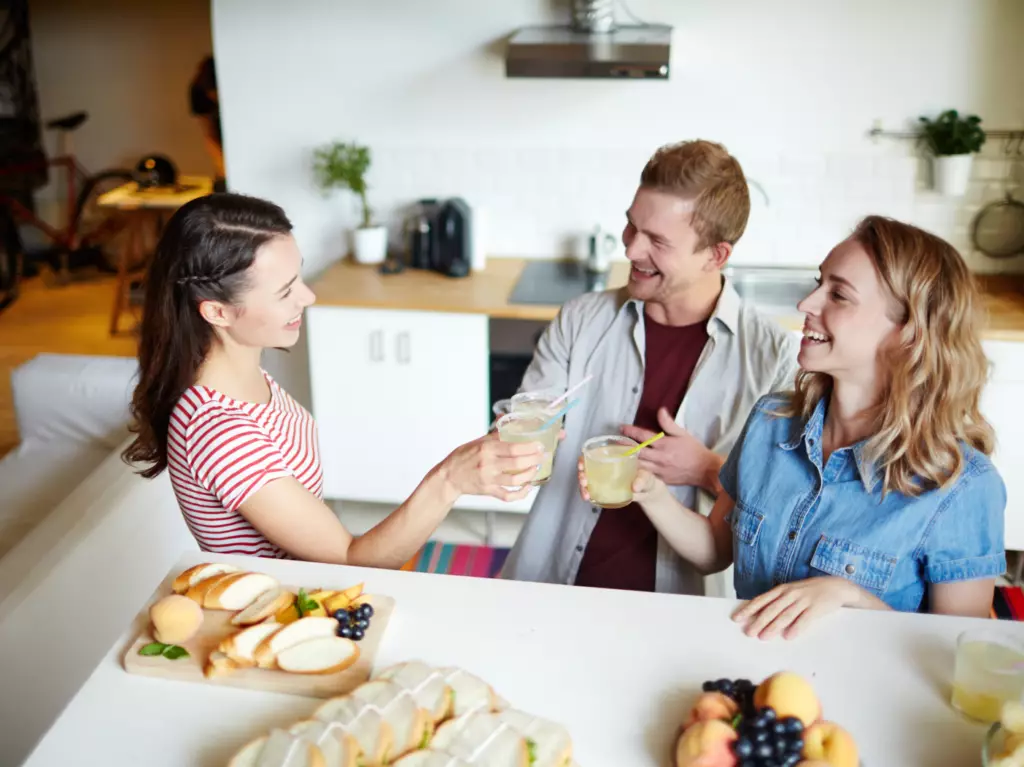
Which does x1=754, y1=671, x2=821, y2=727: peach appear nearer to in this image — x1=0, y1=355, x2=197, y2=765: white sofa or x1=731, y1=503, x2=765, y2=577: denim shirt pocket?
x1=731, y1=503, x2=765, y2=577: denim shirt pocket

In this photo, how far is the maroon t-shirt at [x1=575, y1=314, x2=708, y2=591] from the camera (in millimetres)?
2131

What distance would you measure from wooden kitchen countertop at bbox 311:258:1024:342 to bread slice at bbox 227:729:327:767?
7.79 feet

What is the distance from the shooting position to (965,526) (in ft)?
5.01

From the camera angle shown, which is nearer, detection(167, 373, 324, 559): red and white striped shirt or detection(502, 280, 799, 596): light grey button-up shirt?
detection(167, 373, 324, 559): red and white striped shirt

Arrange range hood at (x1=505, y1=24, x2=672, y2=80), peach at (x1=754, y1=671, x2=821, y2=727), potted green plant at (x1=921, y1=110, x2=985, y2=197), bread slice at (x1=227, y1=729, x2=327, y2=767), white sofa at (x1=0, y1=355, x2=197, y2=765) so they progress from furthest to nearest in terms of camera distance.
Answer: potted green plant at (x1=921, y1=110, x2=985, y2=197) → range hood at (x1=505, y1=24, x2=672, y2=80) → white sofa at (x1=0, y1=355, x2=197, y2=765) → peach at (x1=754, y1=671, x2=821, y2=727) → bread slice at (x1=227, y1=729, x2=327, y2=767)

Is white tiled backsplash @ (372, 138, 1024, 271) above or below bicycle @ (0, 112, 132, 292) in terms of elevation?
above

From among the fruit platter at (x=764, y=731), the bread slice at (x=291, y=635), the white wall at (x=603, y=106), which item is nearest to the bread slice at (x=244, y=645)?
the bread slice at (x=291, y=635)

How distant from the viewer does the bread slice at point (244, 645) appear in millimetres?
1269

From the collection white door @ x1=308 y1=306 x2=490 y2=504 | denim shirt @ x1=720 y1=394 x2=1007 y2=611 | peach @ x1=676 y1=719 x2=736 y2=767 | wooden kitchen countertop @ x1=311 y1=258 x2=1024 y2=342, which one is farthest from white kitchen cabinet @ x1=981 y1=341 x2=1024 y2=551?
peach @ x1=676 y1=719 x2=736 y2=767

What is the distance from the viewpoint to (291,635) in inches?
50.9

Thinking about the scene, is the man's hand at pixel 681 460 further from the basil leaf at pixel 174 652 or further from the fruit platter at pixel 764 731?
the basil leaf at pixel 174 652

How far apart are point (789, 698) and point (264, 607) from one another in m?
0.72

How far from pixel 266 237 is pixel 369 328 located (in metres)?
1.88

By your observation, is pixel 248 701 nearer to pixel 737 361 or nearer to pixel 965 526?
pixel 965 526
